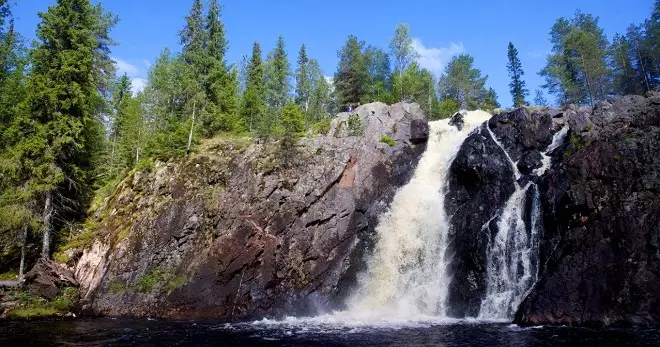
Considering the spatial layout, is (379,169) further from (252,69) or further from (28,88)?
(252,69)

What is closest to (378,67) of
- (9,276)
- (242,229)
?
(242,229)

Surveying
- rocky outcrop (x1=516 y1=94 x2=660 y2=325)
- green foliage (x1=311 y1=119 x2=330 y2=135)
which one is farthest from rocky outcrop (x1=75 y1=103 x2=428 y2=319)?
rocky outcrop (x1=516 y1=94 x2=660 y2=325)

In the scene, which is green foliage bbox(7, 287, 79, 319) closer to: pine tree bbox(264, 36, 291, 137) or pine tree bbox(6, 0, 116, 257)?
pine tree bbox(6, 0, 116, 257)

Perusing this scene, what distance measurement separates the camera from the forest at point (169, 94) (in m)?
30.0

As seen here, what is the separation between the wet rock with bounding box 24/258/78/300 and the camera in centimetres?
2654

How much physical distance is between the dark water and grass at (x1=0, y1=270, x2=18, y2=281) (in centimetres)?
891

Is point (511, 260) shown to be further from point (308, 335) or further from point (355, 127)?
point (355, 127)

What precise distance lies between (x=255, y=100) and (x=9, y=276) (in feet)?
91.7

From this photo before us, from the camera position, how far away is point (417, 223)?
29516 mm

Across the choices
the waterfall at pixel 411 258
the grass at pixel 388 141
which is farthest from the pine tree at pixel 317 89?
the waterfall at pixel 411 258

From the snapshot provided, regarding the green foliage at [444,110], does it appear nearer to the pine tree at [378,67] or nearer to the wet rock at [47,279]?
the pine tree at [378,67]

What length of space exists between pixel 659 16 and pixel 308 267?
163ft

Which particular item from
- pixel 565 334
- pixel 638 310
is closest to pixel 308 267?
pixel 565 334

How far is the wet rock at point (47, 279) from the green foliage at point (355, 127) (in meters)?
24.5
